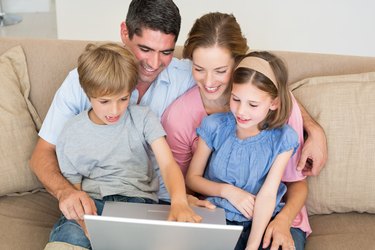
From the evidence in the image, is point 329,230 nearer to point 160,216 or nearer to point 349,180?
point 349,180

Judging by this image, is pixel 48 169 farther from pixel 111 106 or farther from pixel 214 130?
pixel 214 130

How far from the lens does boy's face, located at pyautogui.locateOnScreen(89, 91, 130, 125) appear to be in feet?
4.58

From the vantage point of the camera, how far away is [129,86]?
1.40m

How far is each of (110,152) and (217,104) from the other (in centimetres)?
41

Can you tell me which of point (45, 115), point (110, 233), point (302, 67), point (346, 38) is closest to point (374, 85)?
point (302, 67)

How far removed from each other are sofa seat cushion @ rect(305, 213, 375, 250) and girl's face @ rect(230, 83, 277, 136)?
46 cm

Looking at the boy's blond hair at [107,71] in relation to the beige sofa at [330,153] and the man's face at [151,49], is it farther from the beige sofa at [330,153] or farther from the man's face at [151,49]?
the beige sofa at [330,153]

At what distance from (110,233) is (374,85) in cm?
105

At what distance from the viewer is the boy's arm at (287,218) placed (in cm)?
140

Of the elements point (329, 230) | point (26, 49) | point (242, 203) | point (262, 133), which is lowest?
point (329, 230)

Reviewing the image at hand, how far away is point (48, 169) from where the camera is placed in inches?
60.4

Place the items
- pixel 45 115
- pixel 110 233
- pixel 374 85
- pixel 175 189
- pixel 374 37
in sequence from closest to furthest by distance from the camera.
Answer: pixel 110 233, pixel 175 189, pixel 374 85, pixel 45 115, pixel 374 37

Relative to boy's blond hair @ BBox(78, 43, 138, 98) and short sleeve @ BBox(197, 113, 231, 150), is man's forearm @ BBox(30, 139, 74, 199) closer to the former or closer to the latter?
boy's blond hair @ BBox(78, 43, 138, 98)

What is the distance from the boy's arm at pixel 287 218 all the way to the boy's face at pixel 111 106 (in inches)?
22.5
